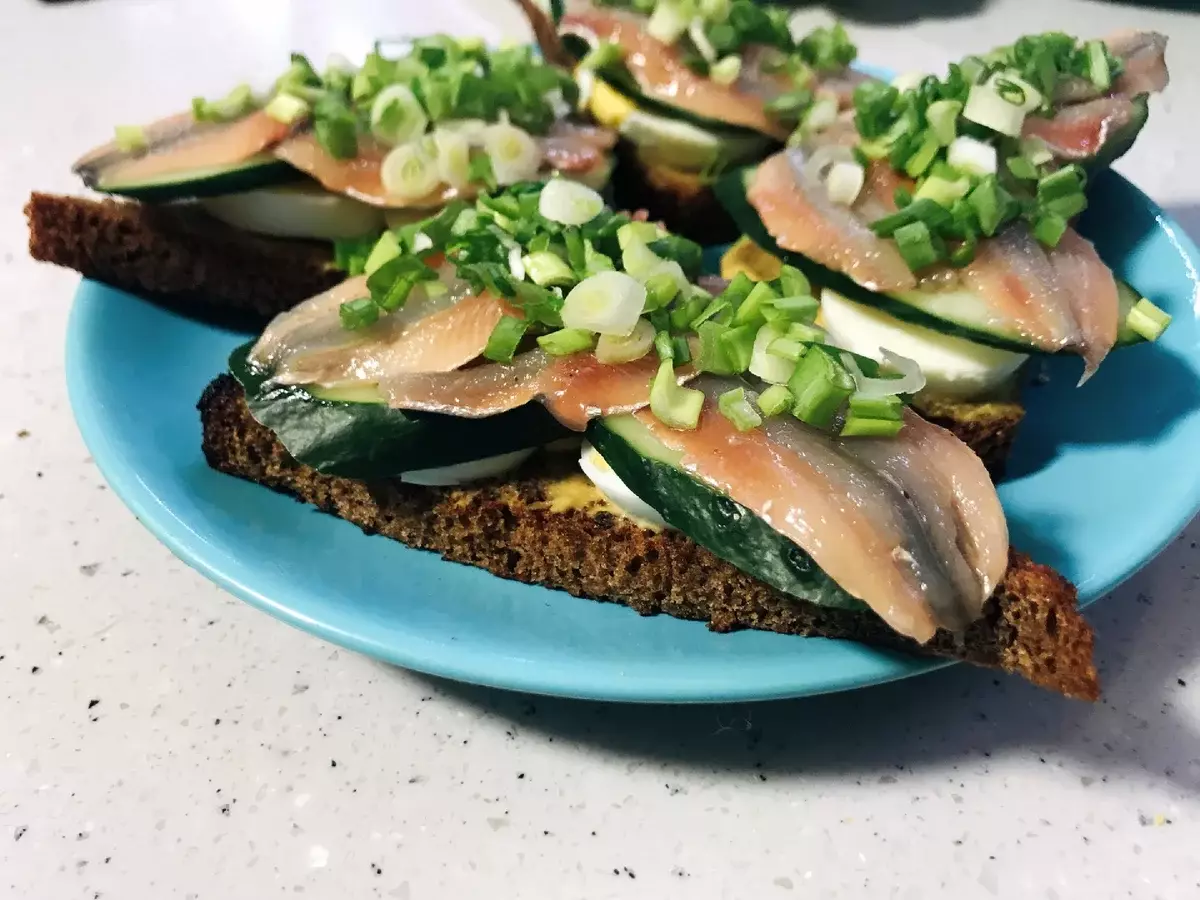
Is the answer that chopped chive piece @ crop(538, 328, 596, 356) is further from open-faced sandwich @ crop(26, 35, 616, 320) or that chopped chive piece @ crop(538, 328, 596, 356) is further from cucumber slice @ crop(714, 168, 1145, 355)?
open-faced sandwich @ crop(26, 35, 616, 320)

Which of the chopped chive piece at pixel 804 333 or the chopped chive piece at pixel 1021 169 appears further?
the chopped chive piece at pixel 1021 169

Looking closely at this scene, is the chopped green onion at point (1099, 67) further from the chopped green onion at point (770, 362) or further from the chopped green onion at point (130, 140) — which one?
the chopped green onion at point (130, 140)

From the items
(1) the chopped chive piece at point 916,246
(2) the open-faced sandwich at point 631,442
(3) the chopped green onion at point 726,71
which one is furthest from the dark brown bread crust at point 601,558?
(3) the chopped green onion at point 726,71

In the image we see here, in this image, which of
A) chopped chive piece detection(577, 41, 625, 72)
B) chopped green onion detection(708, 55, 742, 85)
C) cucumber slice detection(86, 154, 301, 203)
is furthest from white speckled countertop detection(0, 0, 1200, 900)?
chopped chive piece detection(577, 41, 625, 72)

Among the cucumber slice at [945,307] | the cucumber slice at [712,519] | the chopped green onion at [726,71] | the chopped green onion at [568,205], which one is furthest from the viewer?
the chopped green onion at [726,71]

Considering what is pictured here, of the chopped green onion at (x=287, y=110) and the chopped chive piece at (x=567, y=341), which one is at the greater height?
the chopped green onion at (x=287, y=110)

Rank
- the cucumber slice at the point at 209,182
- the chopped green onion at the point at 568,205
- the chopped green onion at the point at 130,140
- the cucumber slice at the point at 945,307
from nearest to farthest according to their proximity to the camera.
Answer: the cucumber slice at the point at 945,307, the chopped green onion at the point at 568,205, the cucumber slice at the point at 209,182, the chopped green onion at the point at 130,140

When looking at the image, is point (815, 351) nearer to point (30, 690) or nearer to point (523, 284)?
point (523, 284)

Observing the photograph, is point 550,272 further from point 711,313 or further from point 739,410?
point 739,410
